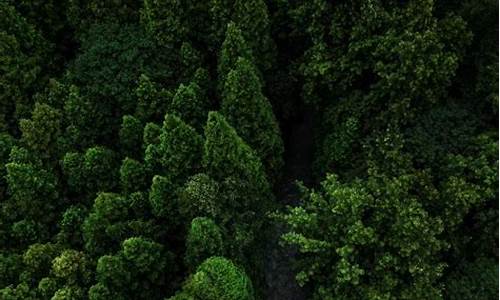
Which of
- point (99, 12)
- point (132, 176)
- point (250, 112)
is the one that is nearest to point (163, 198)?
point (132, 176)

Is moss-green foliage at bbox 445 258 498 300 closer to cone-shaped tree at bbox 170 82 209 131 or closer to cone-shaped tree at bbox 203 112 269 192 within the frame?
cone-shaped tree at bbox 203 112 269 192

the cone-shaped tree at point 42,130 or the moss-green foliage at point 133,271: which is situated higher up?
the cone-shaped tree at point 42,130

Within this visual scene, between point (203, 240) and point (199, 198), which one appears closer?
point (203, 240)

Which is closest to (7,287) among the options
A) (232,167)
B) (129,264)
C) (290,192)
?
(129,264)

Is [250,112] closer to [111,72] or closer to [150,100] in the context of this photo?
Result: [150,100]

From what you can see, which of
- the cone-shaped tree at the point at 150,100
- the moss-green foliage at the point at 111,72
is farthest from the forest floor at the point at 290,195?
the moss-green foliage at the point at 111,72

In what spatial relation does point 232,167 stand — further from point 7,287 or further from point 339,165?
point 7,287

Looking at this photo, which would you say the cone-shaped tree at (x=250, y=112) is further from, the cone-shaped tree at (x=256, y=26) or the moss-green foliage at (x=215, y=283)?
the moss-green foliage at (x=215, y=283)

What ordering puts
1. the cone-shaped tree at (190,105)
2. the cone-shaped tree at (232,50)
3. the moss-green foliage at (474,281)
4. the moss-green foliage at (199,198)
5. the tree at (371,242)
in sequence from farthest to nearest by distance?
1. the cone-shaped tree at (232,50)
2. the cone-shaped tree at (190,105)
3. the moss-green foliage at (199,198)
4. the moss-green foliage at (474,281)
5. the tree at (371,242)
